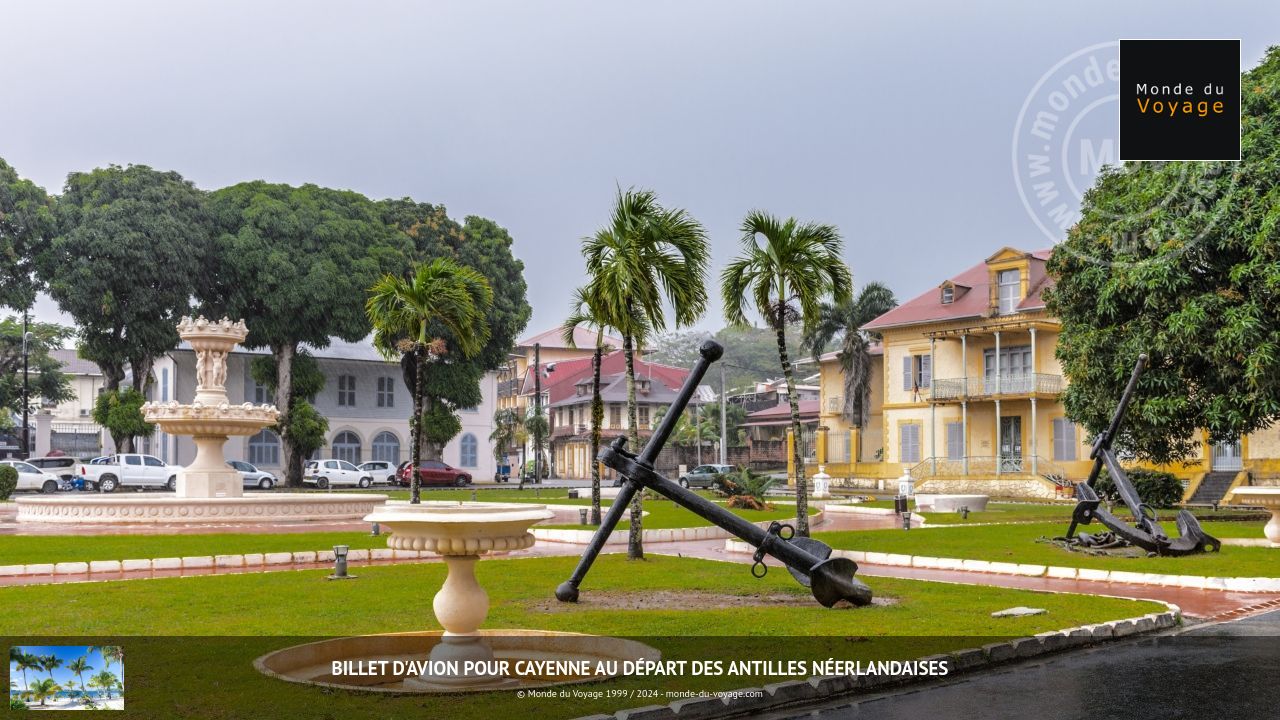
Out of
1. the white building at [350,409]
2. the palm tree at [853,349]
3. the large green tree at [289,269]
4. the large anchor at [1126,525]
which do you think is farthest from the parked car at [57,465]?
the large anchor at [1126,525]

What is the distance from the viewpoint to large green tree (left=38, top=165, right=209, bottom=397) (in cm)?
4856

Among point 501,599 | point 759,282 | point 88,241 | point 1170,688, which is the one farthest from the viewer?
point 88,241

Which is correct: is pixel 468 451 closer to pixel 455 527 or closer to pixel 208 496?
pixel 208 496

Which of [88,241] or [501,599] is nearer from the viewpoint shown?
[501,599]

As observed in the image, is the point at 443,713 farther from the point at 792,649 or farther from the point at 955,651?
the point at 955,651

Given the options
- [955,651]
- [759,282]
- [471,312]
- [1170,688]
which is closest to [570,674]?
[955,651]

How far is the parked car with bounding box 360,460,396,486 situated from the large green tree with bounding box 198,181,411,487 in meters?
3.44

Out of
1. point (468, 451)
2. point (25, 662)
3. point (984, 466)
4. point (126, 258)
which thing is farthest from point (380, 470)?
point (25, 662)

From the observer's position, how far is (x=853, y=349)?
57344 millimetres

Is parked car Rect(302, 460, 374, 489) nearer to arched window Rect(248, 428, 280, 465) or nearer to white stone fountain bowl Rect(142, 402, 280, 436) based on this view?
arched window Rect(248, 428, 280, 465)

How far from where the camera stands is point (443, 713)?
746cm

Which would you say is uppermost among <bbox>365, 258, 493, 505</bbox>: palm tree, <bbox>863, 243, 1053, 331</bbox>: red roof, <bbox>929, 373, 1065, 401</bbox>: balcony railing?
<bbox>863, 243, 1053, 331</bbox>: red roof

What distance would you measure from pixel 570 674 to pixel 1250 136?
74.5 feet

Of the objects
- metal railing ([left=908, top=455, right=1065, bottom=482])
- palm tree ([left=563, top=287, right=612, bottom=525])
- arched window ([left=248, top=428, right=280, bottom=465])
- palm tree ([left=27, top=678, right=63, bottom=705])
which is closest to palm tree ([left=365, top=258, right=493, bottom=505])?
palm tree ([left=563, top=287, right=612, bottom=525])
